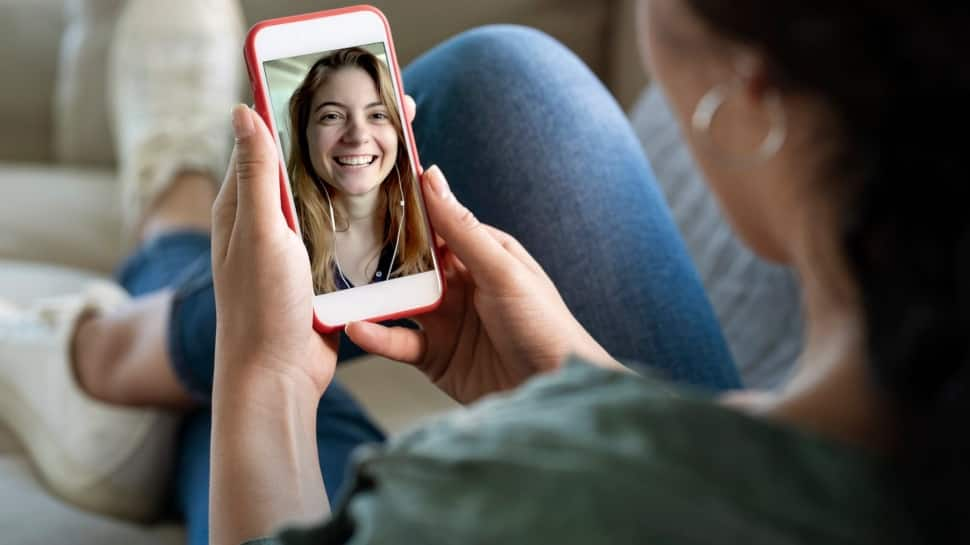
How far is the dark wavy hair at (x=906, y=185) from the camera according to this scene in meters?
0.34

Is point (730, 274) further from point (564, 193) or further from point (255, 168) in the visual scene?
point (255, 168)

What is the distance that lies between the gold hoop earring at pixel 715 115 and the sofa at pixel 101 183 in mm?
447

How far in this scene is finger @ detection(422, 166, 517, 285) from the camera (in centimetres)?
66

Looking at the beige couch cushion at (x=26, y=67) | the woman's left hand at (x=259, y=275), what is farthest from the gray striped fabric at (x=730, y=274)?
the beige couch cushion at (x=26, y=67)

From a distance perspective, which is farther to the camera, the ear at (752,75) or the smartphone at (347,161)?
the smartphone at (347,161)

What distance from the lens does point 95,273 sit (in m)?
1.30

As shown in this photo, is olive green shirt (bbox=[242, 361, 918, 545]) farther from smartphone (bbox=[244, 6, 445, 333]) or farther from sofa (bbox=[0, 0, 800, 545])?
sofa (bbox=[0, 0, 800, 545])

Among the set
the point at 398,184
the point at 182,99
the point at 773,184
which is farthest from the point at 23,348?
the point at 773,184

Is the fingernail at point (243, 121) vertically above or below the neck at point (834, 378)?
above

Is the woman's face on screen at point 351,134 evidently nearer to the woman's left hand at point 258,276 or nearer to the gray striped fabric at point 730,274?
the woman's left hand at point 258,276

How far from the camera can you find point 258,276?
625 millimetres

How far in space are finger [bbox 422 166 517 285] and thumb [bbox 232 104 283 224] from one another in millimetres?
101

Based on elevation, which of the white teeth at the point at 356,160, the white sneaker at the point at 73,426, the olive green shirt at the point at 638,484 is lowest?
the white sneaker at the point at 73,426

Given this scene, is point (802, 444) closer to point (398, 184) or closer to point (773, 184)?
point (773, 184)
